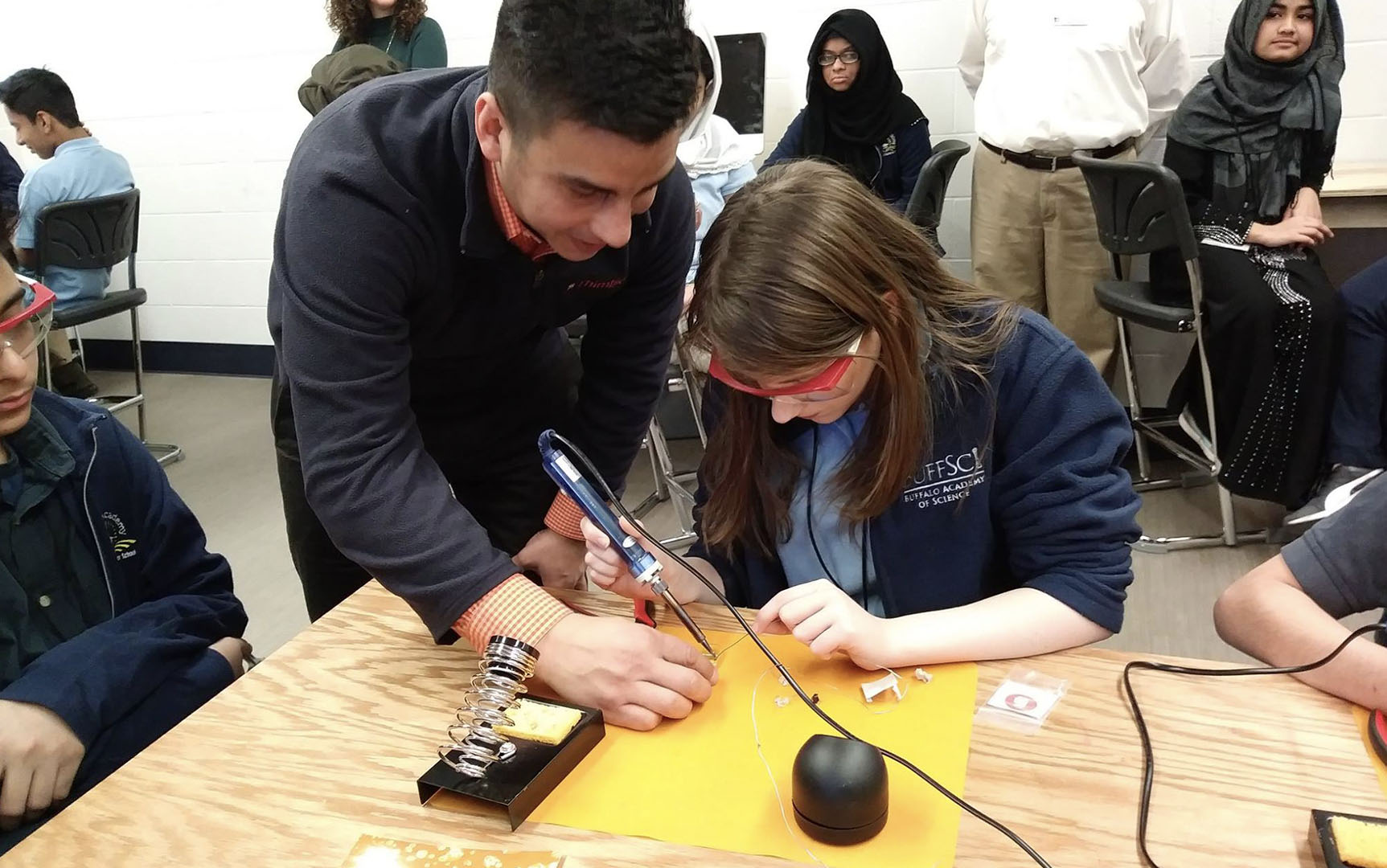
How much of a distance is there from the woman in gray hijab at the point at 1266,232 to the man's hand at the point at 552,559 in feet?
6.90

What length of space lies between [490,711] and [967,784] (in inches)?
15.9

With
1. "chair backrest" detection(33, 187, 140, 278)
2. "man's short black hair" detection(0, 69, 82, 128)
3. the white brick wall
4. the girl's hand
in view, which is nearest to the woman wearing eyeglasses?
the girl's hand

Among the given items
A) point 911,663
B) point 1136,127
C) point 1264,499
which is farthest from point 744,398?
point 1136,127

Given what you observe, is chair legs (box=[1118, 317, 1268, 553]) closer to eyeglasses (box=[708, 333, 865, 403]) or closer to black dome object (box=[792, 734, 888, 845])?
eyeglasses (box=[708, 333, 865, 403])

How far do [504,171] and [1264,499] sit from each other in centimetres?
243

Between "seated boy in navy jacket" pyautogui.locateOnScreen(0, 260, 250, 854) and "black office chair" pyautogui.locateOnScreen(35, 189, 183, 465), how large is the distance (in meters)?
2.28

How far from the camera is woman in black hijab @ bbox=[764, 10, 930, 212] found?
129 inches

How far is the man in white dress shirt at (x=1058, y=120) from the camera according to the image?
2.90 m

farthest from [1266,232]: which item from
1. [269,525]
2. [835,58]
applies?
[269,525]

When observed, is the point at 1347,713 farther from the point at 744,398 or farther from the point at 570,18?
the point at 570,18

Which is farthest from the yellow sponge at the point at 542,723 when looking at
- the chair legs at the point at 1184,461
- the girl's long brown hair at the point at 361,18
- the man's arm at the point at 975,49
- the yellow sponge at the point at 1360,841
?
the girl's long brown hair at the point at 361,18

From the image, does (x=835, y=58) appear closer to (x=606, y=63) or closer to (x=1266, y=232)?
(x=1266, y=232)

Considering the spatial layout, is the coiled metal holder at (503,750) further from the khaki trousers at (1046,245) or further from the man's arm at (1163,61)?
the man's arm at (1163,61)

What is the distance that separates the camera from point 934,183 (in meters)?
2.87
